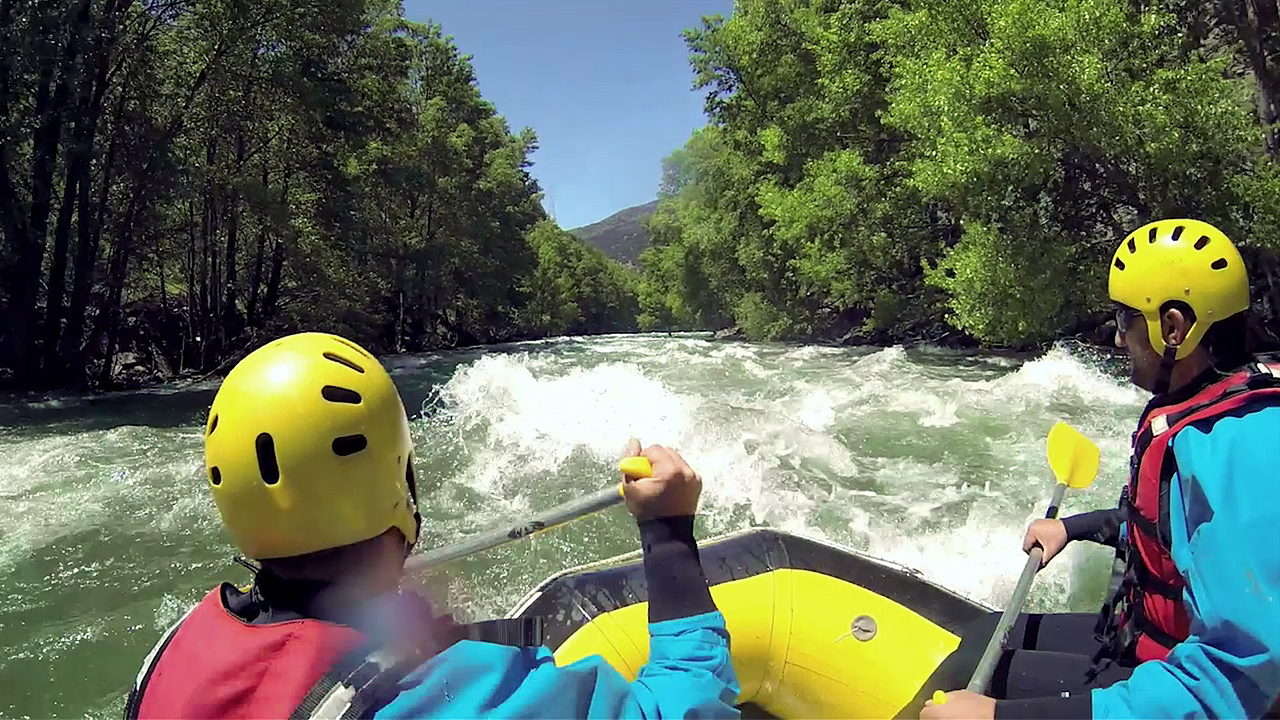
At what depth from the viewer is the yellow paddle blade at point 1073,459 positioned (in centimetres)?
274

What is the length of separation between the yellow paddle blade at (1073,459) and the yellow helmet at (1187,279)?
834 mm

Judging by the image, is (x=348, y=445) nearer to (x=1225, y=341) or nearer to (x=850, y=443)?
(x=1225, y=341)

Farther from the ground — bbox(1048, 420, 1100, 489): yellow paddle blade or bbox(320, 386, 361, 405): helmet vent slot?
bbox(320, 386, 361, 405): helmet vent slot

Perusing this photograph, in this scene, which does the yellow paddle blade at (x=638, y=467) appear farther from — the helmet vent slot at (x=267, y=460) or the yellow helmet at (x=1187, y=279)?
the yellow helmet at (x=1187, y=279)

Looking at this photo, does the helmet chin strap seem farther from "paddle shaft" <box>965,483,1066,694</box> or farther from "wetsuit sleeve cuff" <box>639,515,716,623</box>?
"wetsuit sleeve cuff" <box>639,515,716,623</box>

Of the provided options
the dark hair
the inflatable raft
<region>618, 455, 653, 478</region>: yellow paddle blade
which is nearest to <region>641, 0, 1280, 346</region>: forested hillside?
the inflatable raft

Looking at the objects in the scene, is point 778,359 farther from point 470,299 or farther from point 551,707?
point 470,299

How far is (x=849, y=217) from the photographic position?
18.5 metres

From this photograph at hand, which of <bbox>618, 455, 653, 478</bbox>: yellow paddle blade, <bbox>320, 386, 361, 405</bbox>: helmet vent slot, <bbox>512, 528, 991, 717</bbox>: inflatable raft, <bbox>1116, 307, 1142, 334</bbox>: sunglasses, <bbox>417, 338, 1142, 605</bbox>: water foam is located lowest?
<bbox>417, 338, 1142, 605</bbox>: water foam

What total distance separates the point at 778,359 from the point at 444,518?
44.9 ft

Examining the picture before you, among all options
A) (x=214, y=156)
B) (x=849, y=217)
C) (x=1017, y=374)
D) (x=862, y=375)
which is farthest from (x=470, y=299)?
(x=1017, y=374)

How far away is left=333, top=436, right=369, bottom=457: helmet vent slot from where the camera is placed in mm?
1216

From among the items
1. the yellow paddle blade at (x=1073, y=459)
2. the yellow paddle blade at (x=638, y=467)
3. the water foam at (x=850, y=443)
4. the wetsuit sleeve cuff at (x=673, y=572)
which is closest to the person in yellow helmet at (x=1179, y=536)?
the yellow paddle blade at (x=1073, y=459)

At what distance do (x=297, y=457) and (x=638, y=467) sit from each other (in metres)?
0.56
